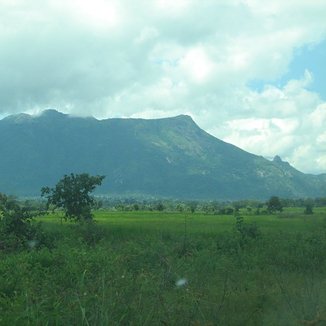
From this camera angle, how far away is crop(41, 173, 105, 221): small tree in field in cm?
2220

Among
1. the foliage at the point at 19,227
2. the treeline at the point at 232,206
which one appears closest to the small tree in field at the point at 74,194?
the treeline at the point at 232,206

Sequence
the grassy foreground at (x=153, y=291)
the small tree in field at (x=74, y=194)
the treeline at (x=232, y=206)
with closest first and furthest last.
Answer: the grassy foreground at (x=153, y=291) < the small tree in field at (x=74, y=194) < the treeline at (x=232, y=206)

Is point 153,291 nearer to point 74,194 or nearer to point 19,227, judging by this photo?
point 19,227

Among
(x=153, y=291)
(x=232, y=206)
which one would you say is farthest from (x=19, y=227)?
(x=232, y=206)

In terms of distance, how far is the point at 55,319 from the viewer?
5449mm

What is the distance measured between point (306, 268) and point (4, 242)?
7.89 m

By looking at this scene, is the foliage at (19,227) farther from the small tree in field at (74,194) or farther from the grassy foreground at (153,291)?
the small tree in field at (74,194)

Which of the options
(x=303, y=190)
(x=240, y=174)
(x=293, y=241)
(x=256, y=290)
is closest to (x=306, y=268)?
(x=293, y=241)

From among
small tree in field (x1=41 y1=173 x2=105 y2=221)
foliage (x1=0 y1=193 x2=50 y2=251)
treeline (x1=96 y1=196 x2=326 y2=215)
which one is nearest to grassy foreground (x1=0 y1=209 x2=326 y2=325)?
foliage (x1=0 y1=193 x2=50 y2=251)

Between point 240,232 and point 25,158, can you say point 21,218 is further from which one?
point 25,158

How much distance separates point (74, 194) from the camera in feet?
73.3

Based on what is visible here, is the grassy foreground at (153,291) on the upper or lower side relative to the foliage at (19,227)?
lower

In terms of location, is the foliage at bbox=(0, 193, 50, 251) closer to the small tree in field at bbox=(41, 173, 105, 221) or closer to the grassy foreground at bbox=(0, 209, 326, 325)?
the grassy foreground at bbox=(0, 209, 326, 325)

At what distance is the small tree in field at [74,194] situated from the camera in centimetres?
2220
